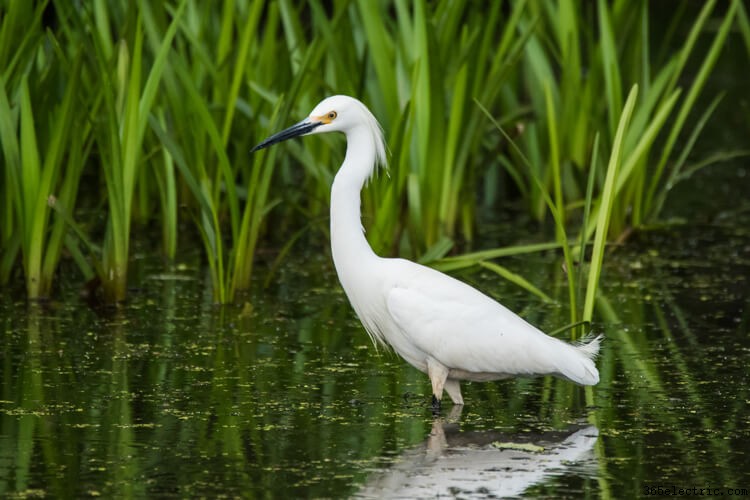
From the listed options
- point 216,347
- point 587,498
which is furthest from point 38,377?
point 587,498

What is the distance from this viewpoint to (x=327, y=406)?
198 inches

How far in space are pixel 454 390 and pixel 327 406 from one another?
19.6 inches

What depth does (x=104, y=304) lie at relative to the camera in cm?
669

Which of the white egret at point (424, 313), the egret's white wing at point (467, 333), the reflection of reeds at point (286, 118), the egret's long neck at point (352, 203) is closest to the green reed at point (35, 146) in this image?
the reflection of reeds at point (286, 118)

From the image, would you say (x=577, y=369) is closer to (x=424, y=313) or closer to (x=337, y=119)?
(x=424, y=313)

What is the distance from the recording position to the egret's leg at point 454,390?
5.17 metres

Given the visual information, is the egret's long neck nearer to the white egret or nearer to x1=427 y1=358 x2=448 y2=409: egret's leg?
the white egret

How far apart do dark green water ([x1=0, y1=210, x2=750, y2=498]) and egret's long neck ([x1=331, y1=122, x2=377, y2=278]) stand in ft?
1.72

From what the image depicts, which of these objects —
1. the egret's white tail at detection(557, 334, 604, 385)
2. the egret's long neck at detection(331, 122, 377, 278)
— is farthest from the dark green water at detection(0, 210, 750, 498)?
the egret's long neck at detection(331, 122, 377, 278)

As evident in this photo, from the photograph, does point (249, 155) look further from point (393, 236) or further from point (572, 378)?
point (572, 378)

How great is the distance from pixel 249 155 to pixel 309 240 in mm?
755

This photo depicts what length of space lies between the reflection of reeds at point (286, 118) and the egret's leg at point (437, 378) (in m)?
0.86

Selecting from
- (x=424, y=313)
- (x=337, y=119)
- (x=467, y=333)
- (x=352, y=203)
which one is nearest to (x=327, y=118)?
(x=337, y=119)

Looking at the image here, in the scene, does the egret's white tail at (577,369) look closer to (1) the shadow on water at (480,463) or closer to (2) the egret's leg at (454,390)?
(1) the shadow on water at (480,463)
